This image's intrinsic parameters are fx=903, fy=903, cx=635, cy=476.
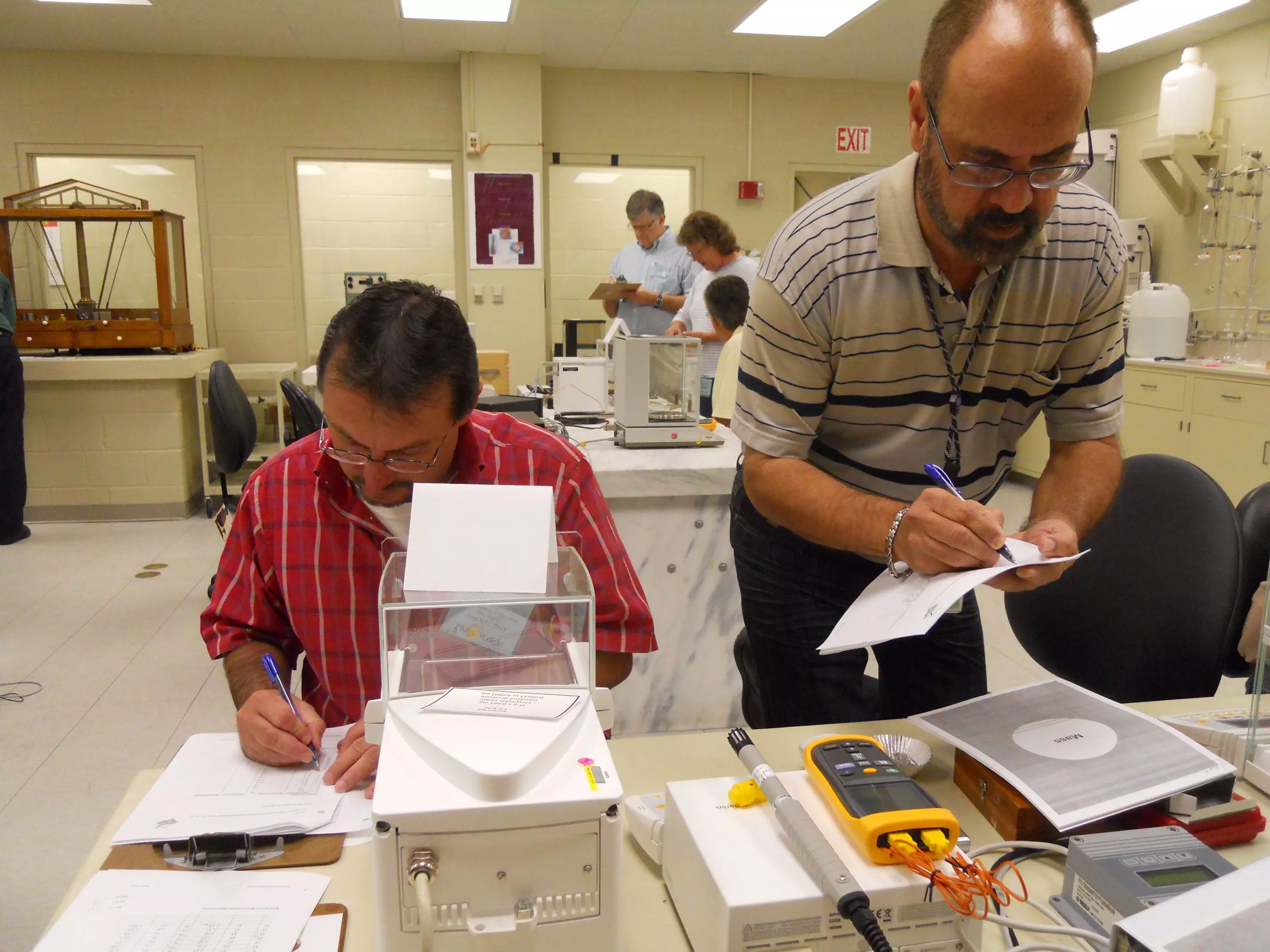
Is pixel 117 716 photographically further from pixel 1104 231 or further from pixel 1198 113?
pixel 1198 113

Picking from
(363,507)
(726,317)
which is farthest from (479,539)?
(726,317)

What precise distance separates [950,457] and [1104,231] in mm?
352

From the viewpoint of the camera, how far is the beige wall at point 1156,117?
15.2ft

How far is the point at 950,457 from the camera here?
48.9 inches

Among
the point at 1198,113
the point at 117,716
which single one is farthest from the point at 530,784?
the point at 1198,113

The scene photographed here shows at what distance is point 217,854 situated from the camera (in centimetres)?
82

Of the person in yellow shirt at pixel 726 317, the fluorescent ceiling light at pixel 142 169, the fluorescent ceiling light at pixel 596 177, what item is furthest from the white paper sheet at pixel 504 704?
the fluorescent ceiling light at pixel 142 169

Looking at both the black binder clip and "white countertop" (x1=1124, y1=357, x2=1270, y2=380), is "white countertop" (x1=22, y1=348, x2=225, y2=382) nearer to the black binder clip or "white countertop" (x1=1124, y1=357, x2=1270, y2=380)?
the black binder clip

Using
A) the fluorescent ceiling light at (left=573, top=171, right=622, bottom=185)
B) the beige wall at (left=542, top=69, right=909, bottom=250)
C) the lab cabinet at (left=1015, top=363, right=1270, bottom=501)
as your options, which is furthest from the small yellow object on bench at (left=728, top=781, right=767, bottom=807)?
the fluorescent ceiling light at (left=573, top=171, right=622, bottom=185)

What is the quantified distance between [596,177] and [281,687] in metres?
6.85

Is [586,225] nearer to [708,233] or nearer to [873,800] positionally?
[708,233]

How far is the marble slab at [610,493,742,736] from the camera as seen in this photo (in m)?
2.42

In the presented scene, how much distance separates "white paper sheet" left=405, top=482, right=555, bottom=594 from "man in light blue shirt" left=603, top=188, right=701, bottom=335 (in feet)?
13.6

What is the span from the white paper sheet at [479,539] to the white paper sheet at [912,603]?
32 cm
